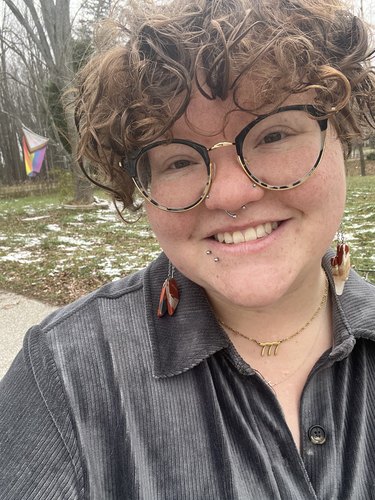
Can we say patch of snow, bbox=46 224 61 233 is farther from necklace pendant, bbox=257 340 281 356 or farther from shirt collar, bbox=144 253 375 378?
necklace pendant, bbox=257 340 281 356

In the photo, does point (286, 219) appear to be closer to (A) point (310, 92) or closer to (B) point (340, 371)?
(A) point (310, 92)

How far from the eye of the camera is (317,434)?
3.52 ft

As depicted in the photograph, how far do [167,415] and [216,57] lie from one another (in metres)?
0.77

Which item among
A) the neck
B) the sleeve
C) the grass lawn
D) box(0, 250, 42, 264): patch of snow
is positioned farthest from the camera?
box(0, 250, 42, 264): patch of snow

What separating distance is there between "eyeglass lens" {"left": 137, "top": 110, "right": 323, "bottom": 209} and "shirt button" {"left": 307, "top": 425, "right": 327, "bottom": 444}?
1.95 feet

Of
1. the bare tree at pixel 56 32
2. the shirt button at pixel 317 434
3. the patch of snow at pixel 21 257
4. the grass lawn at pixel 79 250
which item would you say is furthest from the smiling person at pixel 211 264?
the bare tree at pixel 56 32

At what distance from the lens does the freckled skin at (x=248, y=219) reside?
95cm

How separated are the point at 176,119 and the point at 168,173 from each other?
134mm

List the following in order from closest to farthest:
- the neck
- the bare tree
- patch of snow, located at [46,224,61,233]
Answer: the neck
patch of snow, located at [46,224,61,233]
the bare tree

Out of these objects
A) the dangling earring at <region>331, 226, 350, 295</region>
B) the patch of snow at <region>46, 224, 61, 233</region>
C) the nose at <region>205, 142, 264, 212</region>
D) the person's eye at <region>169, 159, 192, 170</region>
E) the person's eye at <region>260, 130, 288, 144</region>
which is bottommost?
the patch of snow at <region>46, 224, 61, 233</region>

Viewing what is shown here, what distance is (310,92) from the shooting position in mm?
964

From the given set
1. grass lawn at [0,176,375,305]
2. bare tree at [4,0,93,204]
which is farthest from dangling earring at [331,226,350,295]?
bare tree at [4,0,93,204]

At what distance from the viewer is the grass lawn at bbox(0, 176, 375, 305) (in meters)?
5.04

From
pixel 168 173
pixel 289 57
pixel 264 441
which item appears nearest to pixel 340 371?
pixel 264 441
